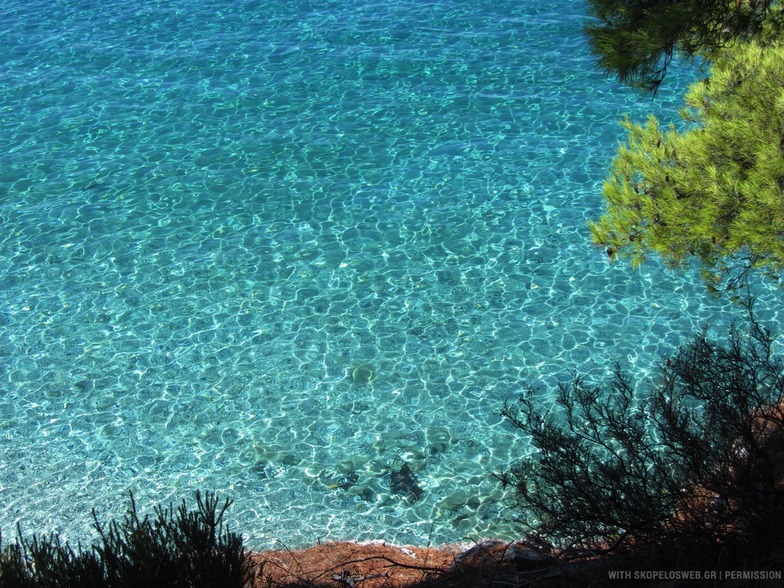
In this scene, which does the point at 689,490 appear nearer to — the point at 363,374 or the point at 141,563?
the point at 141,563

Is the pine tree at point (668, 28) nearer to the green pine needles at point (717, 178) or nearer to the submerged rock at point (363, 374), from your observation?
the green pine needles at point (717, 178)

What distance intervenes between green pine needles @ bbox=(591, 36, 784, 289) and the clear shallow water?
2625 mm

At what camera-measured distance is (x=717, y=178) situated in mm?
5078

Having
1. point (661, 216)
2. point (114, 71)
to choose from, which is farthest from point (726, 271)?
point (114, 71)

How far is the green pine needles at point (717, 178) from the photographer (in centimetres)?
482

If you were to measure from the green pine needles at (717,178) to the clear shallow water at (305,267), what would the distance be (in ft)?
8.61

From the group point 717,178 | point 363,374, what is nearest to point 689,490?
point 717,178

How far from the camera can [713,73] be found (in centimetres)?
552

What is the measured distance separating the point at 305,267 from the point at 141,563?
565cm

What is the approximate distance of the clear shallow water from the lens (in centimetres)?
721

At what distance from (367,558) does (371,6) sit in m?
12.5

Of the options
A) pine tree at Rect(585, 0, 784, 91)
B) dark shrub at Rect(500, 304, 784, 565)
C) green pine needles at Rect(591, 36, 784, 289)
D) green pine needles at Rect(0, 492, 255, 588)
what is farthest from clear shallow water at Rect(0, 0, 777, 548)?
pine tree at Rect(585, 0, 784, 91)

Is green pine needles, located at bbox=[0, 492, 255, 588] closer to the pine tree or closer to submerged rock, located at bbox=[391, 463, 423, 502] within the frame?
submerged rock, located at bbox=[391, 463, 423, 502]

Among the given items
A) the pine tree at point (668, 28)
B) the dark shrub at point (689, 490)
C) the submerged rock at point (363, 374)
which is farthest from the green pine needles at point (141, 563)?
the pine tree at point (668, 28)
